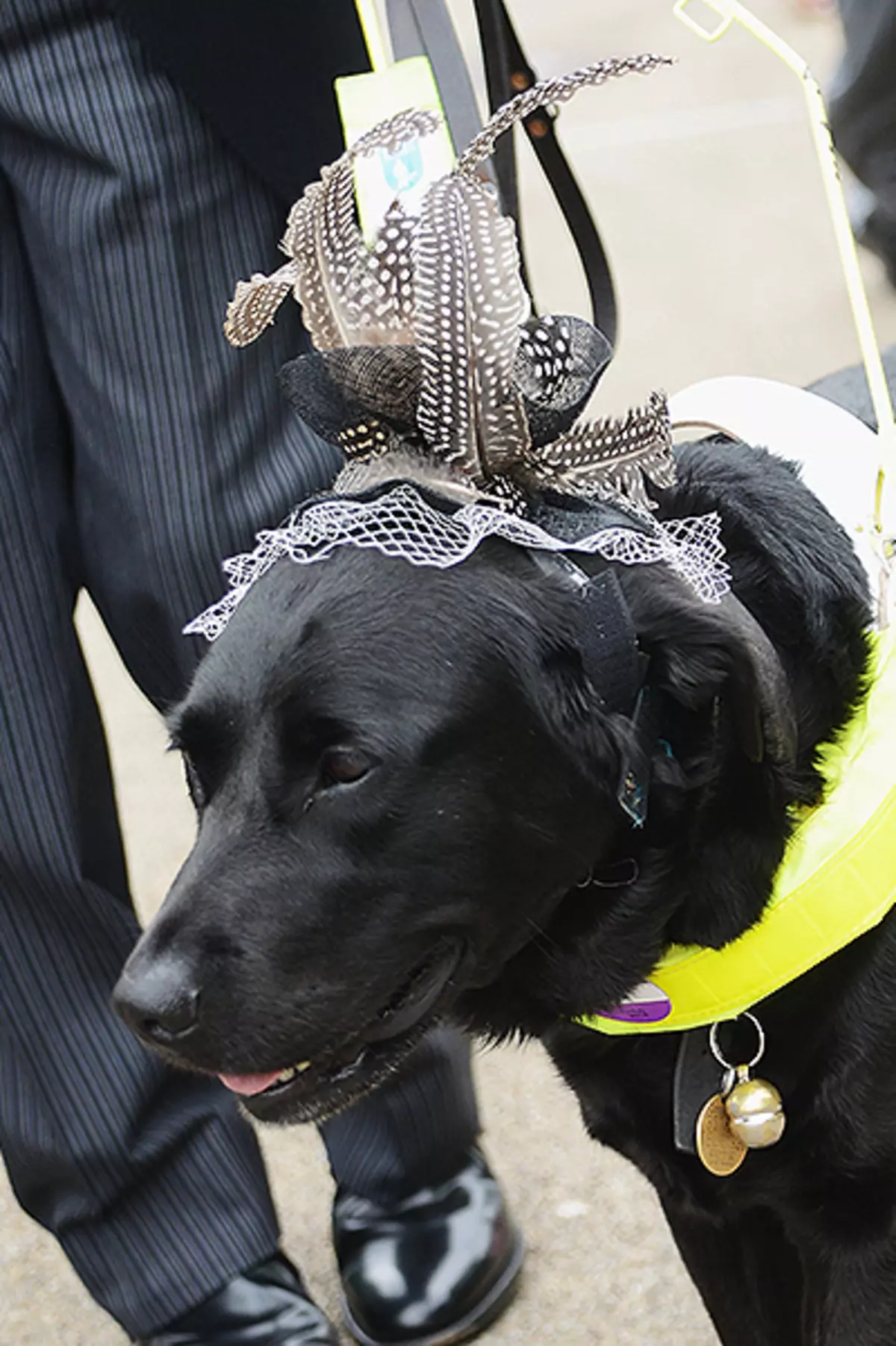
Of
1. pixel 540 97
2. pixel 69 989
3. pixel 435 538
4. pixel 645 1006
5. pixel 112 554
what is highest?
pixel 540 97

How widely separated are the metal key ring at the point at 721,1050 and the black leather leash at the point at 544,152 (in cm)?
64

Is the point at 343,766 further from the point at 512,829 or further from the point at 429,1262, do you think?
the point at 429,1262

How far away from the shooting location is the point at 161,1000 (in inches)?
55.9

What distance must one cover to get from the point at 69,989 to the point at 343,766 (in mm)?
846

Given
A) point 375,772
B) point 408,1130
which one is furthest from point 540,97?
point 408,1130

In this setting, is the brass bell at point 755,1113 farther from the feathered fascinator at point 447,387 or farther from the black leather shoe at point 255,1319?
the black leather shoe at point 255,1319

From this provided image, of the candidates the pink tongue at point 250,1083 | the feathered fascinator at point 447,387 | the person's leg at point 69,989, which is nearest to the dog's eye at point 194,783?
the feathered fascinator at point 447,387

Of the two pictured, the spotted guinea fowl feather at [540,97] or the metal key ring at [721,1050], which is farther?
the metal key ring at [721,1050]

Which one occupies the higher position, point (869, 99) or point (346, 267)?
point (346, 267)

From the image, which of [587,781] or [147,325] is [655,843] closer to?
[587,781]

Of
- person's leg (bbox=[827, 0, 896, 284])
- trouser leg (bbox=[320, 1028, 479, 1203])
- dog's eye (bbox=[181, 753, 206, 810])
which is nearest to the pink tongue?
dog's eye (bbox=[181, 753, 206, 810])

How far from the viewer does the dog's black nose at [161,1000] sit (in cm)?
141

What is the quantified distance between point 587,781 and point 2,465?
2.66 feet

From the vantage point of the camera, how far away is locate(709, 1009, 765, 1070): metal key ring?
5.24ft
